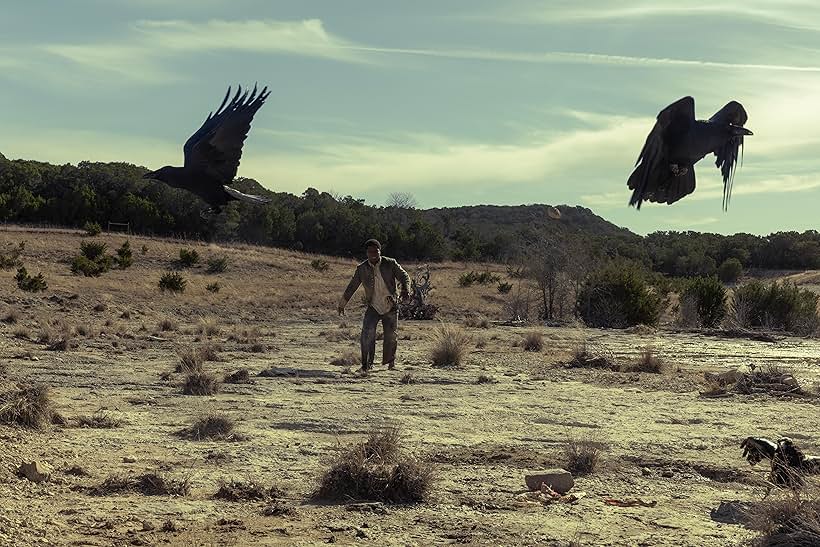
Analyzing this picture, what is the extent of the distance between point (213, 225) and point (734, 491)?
5770cm

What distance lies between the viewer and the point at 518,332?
2948cm

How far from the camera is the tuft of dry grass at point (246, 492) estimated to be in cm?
770

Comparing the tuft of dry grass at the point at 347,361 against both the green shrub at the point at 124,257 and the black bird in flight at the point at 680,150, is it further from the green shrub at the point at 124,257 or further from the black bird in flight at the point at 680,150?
the green shrub at the point at 124,257

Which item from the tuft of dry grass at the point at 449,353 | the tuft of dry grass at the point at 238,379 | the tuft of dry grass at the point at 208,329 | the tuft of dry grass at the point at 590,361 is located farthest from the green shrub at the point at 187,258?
the tuft of dry grass at the point at 238,379

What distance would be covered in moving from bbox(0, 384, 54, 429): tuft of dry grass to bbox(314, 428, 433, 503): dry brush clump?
3.59 metres

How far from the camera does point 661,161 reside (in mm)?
4395

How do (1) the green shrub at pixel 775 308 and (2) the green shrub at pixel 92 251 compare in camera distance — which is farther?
(2) the green shrub at pixel 92 251

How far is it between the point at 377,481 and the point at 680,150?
13.6 feet

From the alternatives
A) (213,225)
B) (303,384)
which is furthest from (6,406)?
(213,225)

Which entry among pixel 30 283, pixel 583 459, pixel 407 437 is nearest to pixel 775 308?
pixel 30 283

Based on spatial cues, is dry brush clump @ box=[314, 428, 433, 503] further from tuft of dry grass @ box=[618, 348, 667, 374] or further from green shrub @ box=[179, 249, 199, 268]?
green shrub @ box=[179, 249, 199, 268]

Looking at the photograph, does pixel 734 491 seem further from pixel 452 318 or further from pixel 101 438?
pixel 452 318

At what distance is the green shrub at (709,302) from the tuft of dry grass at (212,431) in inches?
1011

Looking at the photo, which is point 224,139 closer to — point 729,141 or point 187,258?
point 729,141
